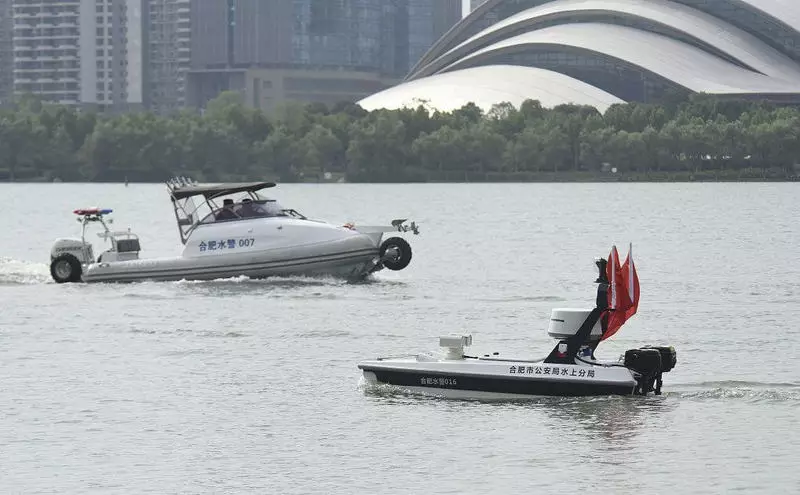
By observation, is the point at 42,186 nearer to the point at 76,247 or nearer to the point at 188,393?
the point at 76,247

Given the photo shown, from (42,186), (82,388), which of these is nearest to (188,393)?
(82,388)

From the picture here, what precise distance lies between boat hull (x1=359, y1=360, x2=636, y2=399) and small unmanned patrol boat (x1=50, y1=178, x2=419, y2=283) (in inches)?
780

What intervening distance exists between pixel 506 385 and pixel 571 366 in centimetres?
107

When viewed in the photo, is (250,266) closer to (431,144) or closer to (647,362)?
(647,362)

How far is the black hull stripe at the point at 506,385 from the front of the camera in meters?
30.0

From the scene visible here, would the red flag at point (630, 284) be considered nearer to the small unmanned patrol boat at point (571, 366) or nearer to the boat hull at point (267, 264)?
the small unmanned patrol boat at point (571, 366)

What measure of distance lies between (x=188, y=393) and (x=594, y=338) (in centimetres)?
713

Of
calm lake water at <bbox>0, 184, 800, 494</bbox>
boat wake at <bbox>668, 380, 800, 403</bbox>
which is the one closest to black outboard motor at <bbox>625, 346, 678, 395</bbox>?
calm lake water at <bbox>0, 184, 800, 494</bbox>

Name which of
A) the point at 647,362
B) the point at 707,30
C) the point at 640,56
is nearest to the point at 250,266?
the point at 647,362

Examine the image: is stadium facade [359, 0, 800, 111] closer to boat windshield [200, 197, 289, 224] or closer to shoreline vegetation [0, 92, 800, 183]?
shoreline vegetation [0, 92, 800, 183]

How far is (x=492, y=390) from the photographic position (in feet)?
100

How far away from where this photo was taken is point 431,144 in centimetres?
16712

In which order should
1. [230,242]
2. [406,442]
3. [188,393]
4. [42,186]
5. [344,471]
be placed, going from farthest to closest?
1. [42,186]
2. [230,242]
3. [188,393]
4. [406,442]
5. [344,471]

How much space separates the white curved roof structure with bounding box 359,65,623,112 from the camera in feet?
616
